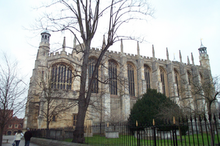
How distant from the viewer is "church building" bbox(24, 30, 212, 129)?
16859 mm

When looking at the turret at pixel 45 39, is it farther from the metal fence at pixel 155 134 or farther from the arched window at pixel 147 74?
the arched window at pixel 147 74

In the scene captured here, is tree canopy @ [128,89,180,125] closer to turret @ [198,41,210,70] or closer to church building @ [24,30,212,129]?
church building @ [24,30,212,129]

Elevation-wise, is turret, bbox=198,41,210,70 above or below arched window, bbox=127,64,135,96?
above

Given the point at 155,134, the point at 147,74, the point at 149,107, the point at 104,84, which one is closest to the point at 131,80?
the point at 147,74

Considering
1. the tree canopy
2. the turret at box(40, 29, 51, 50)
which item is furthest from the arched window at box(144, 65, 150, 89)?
the turret at box(40, 29, 51, 50)

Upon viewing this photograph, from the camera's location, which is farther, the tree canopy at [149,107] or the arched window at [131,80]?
the arched window at [131,80]

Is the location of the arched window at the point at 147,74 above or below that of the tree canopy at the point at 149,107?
above

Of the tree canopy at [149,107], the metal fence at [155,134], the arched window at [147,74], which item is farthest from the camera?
the arched window at [147,74]

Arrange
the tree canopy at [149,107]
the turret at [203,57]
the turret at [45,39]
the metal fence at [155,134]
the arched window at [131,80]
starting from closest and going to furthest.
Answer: the metal fence at [155,134]
the tree canopy at [149,107]
the turret at [45,39]
the arched window at [131,80]
the turret at [203,57]

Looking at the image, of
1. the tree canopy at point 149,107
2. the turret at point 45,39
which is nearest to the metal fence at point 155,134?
the tree canopy at point 149,107

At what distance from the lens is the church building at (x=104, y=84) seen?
1686 cm

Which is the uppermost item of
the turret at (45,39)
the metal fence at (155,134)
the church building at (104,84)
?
the turret at (45,39)

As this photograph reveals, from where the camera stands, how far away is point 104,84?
23906 mm

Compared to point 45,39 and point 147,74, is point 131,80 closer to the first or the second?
point 147,74
